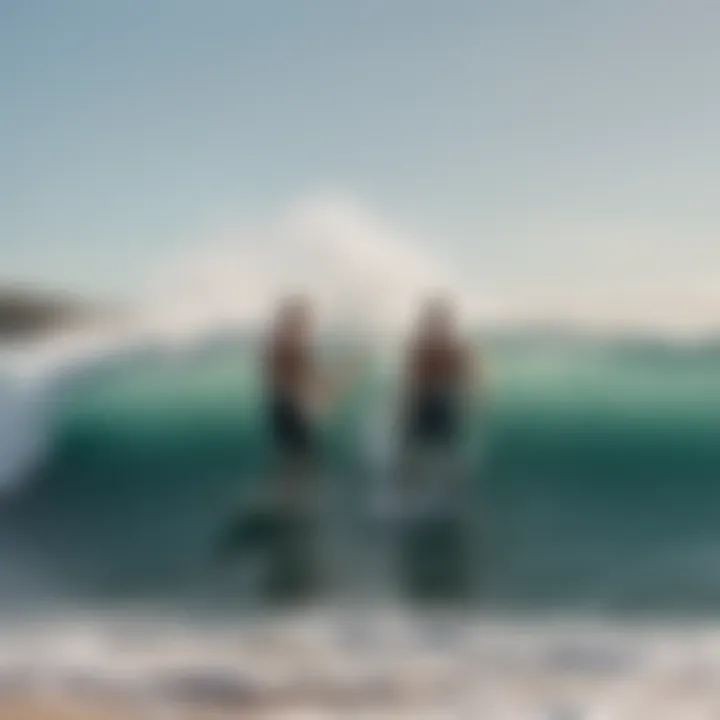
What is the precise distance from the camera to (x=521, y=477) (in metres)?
1.80

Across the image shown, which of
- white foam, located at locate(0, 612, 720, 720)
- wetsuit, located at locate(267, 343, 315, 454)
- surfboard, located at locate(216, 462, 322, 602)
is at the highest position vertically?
wetsuit, located at locate(267, 343, 315, 454)

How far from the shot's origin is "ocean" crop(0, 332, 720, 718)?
5.76 ft

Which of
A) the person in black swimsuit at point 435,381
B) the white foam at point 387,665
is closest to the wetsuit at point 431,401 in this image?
the person in black swimsuit at point 435,381

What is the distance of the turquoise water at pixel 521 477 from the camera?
178 centimetres

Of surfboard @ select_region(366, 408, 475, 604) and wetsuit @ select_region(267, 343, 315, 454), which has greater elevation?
wetsuit @ select_region(267, 343, 315, 454)

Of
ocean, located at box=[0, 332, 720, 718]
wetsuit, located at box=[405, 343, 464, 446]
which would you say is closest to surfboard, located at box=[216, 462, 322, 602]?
ocean, located at box=[0, 332, 720, 718]

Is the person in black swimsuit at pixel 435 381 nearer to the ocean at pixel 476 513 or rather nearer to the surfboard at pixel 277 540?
the ocean at pixel 476 513

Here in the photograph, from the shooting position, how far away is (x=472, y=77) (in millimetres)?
1836

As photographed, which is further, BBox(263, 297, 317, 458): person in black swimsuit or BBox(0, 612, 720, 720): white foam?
BBox(263, 297, 317, 458): person in black swimsuit

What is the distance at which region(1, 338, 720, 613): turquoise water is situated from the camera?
69.9 inches

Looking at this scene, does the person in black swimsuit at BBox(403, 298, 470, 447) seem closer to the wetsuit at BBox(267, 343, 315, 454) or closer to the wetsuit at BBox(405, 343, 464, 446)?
the wetsuit at BBox(405, 343, 464, 446)

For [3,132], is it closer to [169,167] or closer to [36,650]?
[169,167]

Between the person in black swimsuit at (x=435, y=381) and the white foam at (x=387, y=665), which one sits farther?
the person in black swimsuit at (x=435, y=381)

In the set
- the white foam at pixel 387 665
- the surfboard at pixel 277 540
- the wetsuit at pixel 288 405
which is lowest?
the white foam at pixel 387 665
